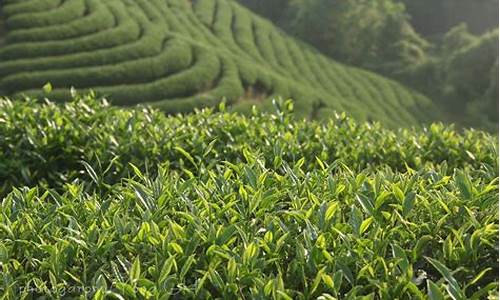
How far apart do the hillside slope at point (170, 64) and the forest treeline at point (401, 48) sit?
298cm

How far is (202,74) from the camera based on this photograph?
1086 inches

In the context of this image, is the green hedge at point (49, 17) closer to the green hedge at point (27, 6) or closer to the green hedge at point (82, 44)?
the green hedge at point (27, 6)

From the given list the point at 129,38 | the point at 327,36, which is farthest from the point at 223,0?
the point at 129,38

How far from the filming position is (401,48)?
148 feet

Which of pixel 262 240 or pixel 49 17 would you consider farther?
pixel 49 17

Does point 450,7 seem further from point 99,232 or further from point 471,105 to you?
point 99,232

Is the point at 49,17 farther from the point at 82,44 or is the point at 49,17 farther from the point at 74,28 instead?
the point at 82,44

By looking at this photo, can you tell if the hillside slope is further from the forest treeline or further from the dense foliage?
the dense foliage

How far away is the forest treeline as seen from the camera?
1499 inches

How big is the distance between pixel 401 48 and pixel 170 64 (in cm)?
2346

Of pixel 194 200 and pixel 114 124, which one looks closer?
pixel 194 200

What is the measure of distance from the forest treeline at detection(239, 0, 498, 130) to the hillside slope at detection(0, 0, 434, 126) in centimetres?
298

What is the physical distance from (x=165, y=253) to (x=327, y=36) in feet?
143

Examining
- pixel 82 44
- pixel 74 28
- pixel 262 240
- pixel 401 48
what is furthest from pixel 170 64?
pixel 262 240
